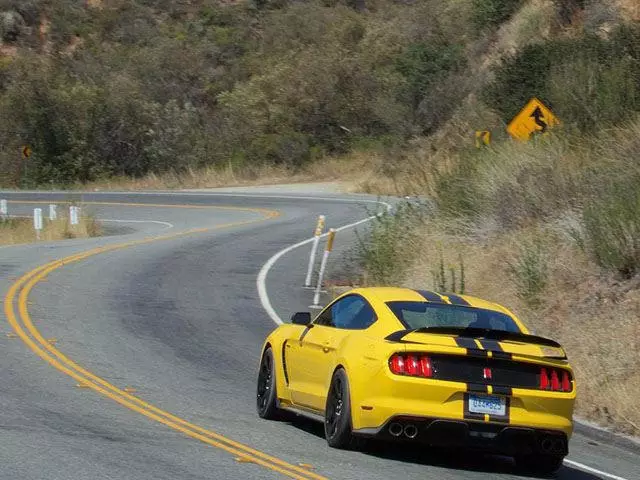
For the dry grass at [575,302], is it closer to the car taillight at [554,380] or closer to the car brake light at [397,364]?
the car taillight at [554,380]

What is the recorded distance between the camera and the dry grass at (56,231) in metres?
35.4

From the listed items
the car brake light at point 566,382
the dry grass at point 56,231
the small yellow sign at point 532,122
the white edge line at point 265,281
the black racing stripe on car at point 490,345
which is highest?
the small yellow sign at point 532,122

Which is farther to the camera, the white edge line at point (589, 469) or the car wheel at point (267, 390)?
the car wheel at point (267, 390)

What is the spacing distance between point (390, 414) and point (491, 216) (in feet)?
41.3

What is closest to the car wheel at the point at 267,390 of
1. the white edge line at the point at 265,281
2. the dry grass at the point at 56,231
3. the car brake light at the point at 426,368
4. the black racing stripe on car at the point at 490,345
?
the car brake light at the point at 426,368

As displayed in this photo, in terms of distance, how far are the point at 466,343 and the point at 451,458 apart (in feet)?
4.33

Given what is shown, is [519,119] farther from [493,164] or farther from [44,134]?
[44,134]

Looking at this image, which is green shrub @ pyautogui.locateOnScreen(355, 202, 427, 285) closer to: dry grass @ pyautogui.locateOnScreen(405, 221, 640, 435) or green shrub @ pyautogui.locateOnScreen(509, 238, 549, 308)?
dry grass @ pyautogui.locateOnScreen(405, 221, 640, 435)

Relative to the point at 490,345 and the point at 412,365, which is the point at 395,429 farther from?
the point at 490,345

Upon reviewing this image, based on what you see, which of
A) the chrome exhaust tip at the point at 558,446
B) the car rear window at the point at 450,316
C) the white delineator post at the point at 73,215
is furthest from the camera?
→ the white delineator post at the point at 73,215

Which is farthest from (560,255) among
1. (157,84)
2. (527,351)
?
(157,84)

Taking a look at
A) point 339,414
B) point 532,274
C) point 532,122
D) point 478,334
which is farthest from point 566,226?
point 339,414

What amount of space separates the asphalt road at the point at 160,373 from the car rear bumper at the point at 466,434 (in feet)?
0.86

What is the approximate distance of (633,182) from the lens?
17.2m
